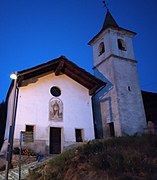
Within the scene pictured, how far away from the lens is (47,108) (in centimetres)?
1527

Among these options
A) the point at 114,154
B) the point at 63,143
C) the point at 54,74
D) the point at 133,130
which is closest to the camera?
the point at 114,154

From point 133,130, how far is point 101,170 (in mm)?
12157

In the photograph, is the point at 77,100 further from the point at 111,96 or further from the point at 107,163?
the point at 107,163

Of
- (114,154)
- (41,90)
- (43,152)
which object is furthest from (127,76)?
(114,154)

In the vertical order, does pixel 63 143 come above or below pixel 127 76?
below

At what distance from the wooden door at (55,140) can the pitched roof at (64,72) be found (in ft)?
12.9

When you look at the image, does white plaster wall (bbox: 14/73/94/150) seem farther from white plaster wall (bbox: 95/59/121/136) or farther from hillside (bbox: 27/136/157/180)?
hillside (bbox: 27/136/157/180)

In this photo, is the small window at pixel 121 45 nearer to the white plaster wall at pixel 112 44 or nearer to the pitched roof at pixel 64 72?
the white plaster wall at pixel 112 44

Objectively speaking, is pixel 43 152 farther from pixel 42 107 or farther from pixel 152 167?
pixel 152 167

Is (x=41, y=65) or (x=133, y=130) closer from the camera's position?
(x=41, y=65)

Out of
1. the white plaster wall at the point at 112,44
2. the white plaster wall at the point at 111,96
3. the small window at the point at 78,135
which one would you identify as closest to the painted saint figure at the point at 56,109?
the small window at the point at 78,135

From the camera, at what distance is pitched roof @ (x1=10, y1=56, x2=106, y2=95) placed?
48.8 feet

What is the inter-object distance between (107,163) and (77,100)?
994 centimetres

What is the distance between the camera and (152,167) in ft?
21.3
